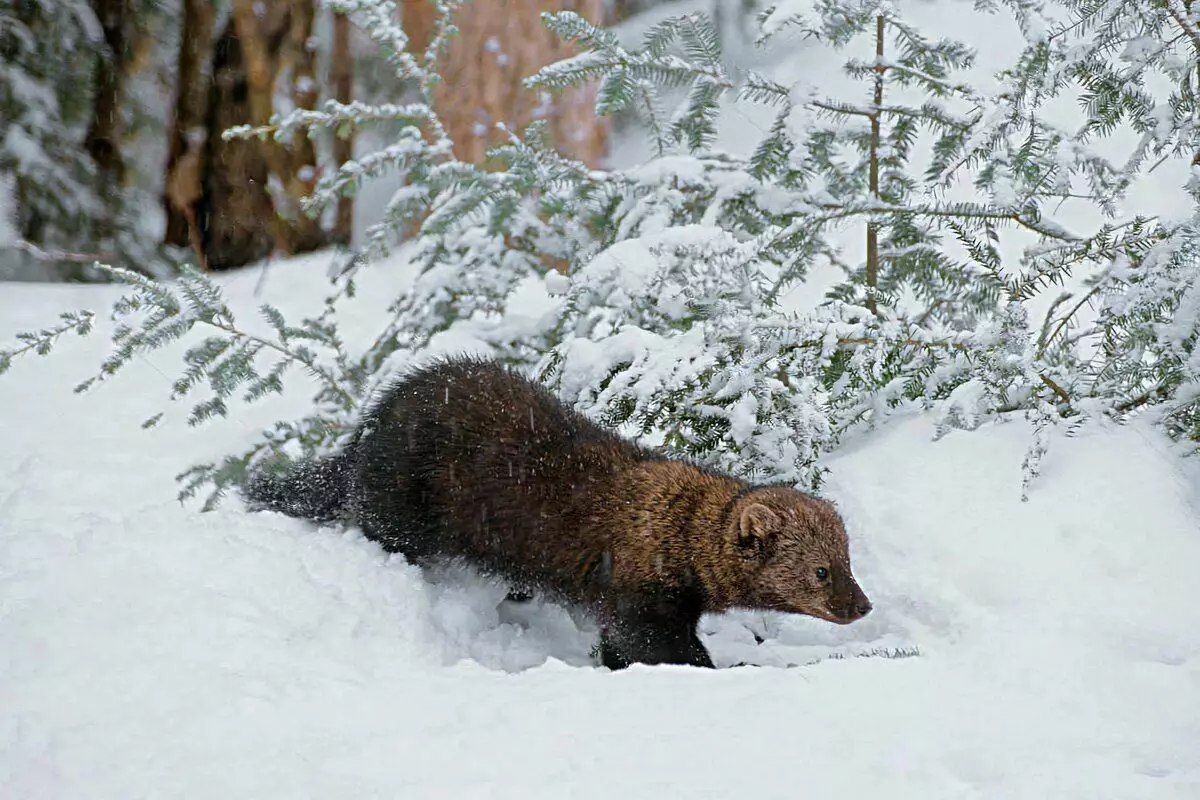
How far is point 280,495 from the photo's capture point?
399cm

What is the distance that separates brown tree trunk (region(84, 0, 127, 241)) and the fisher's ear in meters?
7.76

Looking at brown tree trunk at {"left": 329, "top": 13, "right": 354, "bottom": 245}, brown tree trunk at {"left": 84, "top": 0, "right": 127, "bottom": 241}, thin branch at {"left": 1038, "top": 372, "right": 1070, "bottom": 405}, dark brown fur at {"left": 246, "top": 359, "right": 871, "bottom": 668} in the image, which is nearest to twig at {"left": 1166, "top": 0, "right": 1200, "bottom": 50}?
thin branch at {"left": 1038, "top": 372, "right": 1070, "bottom": 405}

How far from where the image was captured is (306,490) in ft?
13.0

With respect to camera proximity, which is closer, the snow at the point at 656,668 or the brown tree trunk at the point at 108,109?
the snow at the point at 656,668

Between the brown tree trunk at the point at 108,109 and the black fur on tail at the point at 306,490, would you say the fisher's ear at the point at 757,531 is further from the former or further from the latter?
the brown tree trunk at the point at 108,109

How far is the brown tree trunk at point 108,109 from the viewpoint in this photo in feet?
28.7

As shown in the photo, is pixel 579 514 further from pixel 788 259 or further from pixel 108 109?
pixel 108 109

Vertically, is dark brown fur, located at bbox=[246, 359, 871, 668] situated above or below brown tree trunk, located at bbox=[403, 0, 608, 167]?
below

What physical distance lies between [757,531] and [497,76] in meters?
4.99

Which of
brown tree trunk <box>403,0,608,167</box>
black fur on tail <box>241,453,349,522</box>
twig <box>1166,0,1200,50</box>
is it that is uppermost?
twig <box>1166,0,1200,50</box>

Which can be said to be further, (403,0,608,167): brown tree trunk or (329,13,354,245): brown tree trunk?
(329,13,354,245): brown tree trunk

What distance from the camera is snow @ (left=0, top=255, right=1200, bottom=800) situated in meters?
→ 1.81

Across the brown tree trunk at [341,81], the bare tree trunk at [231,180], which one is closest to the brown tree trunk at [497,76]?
the bare tree trunk at [231,180]

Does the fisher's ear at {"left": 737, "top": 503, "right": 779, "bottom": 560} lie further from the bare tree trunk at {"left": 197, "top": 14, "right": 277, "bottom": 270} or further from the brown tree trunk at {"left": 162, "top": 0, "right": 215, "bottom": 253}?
the brown tree trunk at {"left": 162, "top": 0, "right": 215, "bottom": 253}
